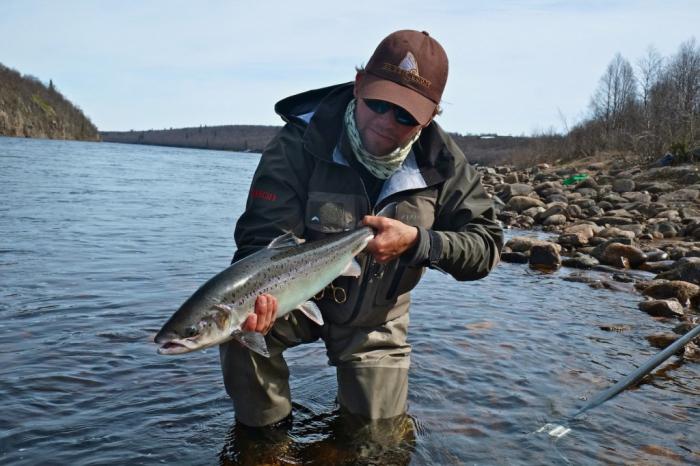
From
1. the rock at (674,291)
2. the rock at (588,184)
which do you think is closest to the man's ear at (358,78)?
the rock at (674,291)

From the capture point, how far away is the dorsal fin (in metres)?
3.81

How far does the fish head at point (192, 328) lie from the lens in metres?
3.31

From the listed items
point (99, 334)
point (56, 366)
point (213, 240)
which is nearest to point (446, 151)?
point (56, 366)

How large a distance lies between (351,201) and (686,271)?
771cm

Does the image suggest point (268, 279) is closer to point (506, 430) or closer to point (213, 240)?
point (506, 430)

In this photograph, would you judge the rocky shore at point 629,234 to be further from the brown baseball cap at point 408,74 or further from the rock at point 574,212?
the brown baseball cap at point 408,74

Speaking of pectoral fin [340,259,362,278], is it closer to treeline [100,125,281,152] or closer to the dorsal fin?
the dorsal fin

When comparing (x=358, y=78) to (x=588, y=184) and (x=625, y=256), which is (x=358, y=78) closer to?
(x=625, y=256)

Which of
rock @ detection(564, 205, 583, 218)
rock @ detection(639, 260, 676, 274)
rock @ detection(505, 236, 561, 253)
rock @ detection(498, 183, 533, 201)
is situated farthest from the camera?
rock @ detection(498, 183, 533, 201)

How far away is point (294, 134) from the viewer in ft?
14.2

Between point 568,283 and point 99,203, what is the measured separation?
15.0 metres

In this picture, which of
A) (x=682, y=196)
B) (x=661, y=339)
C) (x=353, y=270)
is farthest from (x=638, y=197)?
(x=353, y=270)

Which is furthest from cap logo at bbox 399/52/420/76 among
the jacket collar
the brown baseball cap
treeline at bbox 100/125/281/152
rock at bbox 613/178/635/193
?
treeline at bbox 100/125/281/152

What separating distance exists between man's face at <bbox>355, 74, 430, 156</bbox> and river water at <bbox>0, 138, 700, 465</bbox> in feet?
6.28
